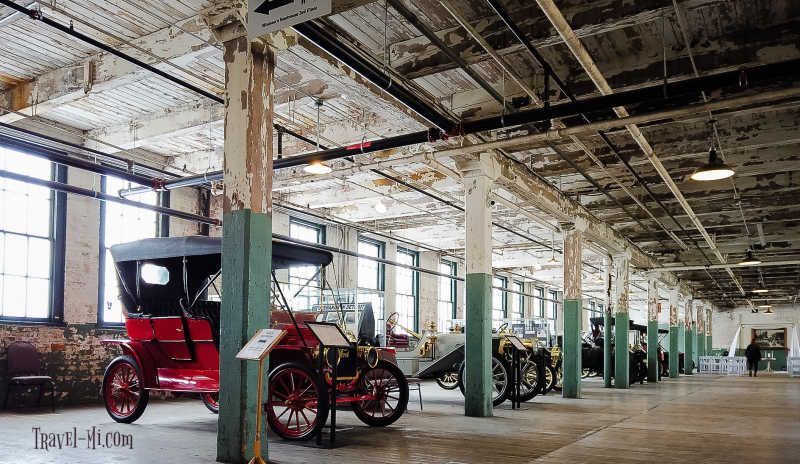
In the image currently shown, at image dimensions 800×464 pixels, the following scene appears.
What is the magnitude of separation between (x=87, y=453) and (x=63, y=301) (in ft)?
18.3

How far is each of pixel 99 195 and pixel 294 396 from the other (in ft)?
18.0

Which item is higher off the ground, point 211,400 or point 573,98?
point 573,98

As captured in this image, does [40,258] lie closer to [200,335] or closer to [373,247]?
[200,335]

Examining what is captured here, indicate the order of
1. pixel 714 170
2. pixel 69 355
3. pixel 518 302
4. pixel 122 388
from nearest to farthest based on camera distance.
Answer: pixel 714 170
pixel 122 388
pixel 69 355
pixel 518 302

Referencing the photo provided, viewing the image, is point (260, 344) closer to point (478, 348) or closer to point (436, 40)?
point (436, 40)

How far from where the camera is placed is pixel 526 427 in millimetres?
8609

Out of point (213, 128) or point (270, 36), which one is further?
point (213, 128)

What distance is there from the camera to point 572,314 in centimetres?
1388

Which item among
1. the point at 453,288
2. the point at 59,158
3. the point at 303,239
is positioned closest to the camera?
the point at 59,158

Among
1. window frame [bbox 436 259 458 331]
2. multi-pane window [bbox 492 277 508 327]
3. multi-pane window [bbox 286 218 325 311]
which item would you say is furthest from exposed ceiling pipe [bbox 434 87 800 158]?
multi-pane window [bbox 492 277 508 327]

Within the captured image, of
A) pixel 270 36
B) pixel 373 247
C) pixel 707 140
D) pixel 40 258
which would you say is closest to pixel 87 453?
pixel 270 36

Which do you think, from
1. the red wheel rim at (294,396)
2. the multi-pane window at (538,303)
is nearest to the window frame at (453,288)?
the multi-pane window at (538,303)

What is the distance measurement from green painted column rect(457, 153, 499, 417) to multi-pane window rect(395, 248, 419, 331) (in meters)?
11.2

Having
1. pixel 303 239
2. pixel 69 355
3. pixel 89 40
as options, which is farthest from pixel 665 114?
pixel 303 239
